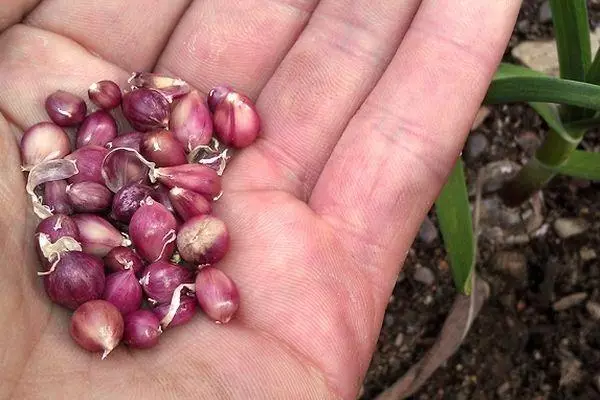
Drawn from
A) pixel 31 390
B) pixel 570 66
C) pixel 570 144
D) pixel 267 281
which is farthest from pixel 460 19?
pixel 31 390

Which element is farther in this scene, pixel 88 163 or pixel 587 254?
pixel 587 254

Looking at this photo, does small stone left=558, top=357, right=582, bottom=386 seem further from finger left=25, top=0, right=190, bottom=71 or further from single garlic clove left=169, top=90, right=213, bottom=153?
finger left=25, top=0, right=190, bottom=71

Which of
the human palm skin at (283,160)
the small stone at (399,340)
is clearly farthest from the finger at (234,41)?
the small stone at (399,340)

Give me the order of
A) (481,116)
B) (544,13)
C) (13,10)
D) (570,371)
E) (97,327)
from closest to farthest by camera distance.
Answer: (97,327), (13,10), (570,371), (481,116), (544,13)

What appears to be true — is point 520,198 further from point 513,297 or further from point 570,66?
point 570,66

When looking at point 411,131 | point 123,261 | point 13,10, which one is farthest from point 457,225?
point 13,10

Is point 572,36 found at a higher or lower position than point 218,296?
higher

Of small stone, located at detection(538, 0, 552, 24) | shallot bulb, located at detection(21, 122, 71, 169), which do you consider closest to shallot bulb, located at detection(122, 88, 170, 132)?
shallot bulb, located at detection(21, 122, 71, 169)

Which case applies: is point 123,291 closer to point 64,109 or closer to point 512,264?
point 64,109
